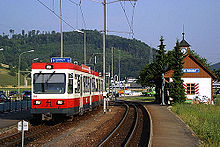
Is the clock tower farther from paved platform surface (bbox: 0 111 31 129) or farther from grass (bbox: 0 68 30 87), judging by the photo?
grass (bbox: 0 68 30 87)

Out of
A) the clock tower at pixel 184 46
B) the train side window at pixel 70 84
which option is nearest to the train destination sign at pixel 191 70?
the clock tower at pixel 184 46

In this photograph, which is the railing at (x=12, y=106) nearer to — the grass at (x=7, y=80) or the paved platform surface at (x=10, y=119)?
the paved platform surface at (x=10, y=119)

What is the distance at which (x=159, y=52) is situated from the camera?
54.4 meters

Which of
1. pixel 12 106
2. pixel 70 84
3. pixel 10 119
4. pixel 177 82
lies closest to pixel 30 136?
pixel 70 84

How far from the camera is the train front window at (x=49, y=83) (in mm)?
17516

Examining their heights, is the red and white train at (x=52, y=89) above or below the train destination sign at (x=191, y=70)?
below

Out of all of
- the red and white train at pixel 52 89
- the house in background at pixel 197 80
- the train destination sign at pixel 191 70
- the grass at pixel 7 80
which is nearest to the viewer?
the red and white train at pixel 52 89

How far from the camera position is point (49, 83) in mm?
17594

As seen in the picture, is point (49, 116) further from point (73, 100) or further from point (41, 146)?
point (41, 146)

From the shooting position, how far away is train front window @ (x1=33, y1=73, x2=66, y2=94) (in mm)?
17516

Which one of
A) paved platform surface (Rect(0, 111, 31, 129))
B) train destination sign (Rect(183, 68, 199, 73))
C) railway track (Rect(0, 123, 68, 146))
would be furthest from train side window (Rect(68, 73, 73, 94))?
train destination sign (Rect(183, 68, 199, 73))

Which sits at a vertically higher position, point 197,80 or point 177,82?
point 197,80

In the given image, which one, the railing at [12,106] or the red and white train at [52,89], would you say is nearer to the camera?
the red and white train at [52,89]

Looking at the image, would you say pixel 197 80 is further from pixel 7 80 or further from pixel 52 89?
pixel 7 80
